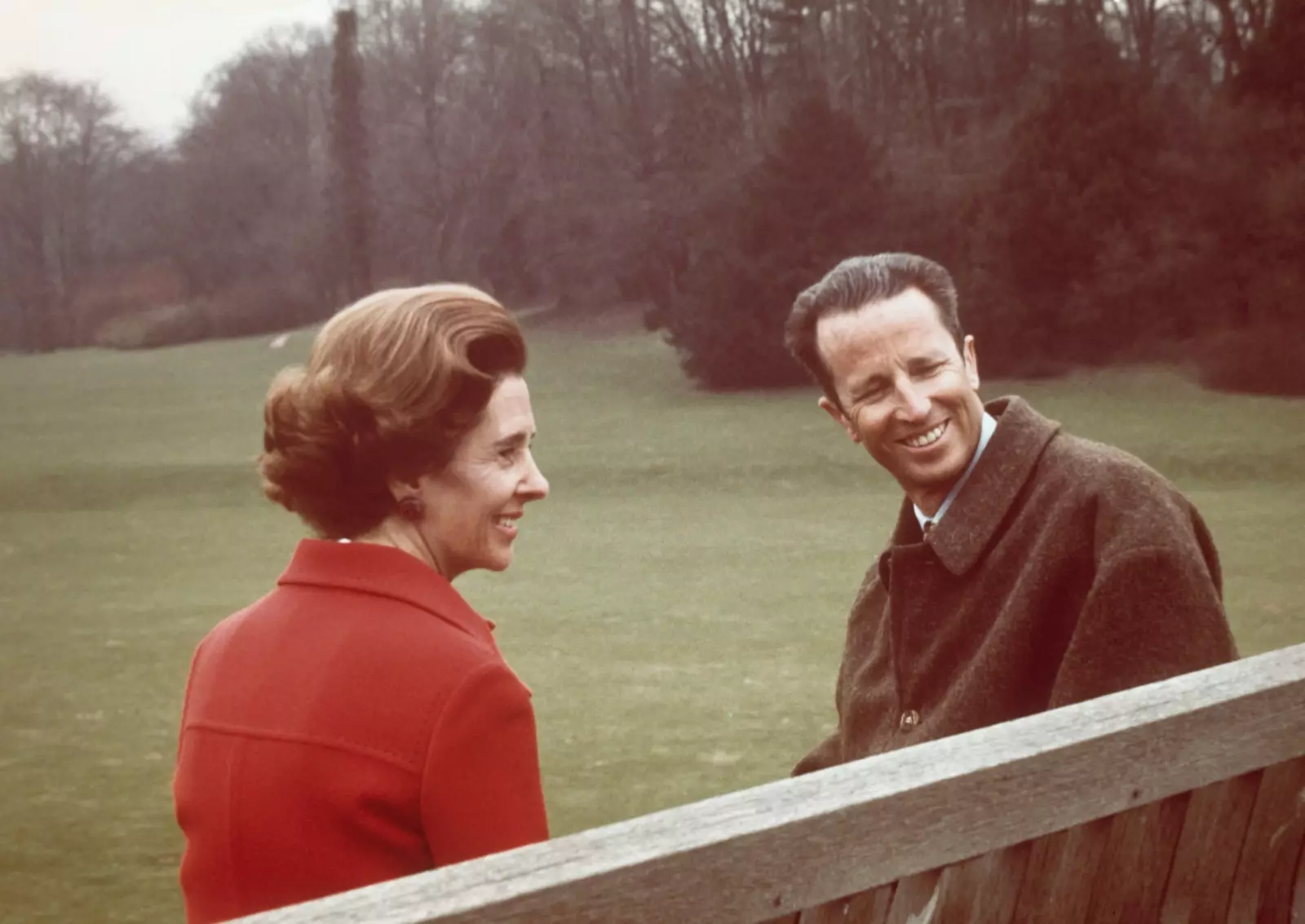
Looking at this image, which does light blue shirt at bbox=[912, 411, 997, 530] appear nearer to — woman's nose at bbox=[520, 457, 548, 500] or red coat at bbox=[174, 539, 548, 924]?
woman's nose at bbox=[520, 457, 548, 500]

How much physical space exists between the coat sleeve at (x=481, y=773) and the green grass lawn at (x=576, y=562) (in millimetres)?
2804

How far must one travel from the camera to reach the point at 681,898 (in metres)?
0.97

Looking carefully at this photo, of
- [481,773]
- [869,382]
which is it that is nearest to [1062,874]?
[481,773]

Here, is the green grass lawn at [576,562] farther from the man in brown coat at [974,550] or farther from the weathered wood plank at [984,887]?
the weathered wood plank at [984,887]

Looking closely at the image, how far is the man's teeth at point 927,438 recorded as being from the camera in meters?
2.00

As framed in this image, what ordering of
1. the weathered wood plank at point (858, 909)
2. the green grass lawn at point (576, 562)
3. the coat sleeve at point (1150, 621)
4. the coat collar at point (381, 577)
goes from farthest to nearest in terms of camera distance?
the green grass lawn at point (576, 562), the coat sleeve at point (1150, 621), the coat collar at point (381, 577), the weathered wood plank at point (858, 909)

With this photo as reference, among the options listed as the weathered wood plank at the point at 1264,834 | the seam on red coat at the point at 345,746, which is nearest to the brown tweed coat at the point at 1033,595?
the weathered wood plank at the point at 1264,834

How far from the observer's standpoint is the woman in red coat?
1223mm

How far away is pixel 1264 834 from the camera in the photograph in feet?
4.70

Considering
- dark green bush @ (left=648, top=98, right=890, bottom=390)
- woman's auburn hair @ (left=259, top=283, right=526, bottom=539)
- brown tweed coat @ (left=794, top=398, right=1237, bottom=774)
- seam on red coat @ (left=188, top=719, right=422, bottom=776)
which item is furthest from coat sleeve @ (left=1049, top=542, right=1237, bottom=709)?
dark green bush @ (left=648, top=98, right=890, bottom=390)

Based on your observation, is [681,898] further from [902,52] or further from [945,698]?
[902,52]

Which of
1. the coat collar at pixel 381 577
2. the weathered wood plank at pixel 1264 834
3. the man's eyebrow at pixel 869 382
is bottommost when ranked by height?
the weathered wood plank at pixel 1264 834

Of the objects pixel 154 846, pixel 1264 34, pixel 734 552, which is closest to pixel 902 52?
pixel 1264 34

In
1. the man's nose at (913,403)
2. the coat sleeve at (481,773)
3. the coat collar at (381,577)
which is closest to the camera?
the coat sleeve at (481,773)
